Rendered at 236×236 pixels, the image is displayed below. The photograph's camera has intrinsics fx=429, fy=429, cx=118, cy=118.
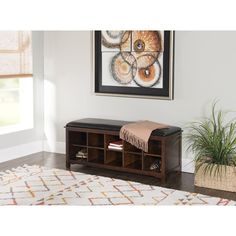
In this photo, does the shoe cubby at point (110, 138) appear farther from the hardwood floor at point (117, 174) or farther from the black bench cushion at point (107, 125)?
the hardwood floor at point (117, 174)

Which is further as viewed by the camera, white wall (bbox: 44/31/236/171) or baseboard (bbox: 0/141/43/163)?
baseboard (bbox: 0/141/43/163)

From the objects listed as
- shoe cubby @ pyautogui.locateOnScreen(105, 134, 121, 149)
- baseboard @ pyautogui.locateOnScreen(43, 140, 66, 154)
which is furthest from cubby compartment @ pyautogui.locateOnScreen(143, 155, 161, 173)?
baseboard @ pyautogui.locateOnScreen(43, 140, 66, 154)

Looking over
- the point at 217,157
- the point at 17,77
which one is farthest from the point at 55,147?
the point at 217,157

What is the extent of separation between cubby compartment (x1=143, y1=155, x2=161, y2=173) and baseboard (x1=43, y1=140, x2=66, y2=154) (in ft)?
4.99

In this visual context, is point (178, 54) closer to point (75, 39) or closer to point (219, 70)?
point (219, 70)

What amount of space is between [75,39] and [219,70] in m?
1.94

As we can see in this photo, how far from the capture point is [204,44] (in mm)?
4574

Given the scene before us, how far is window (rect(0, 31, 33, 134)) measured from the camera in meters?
5.21

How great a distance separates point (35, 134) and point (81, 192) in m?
2.01

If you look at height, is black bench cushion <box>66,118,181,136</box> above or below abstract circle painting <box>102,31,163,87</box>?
below

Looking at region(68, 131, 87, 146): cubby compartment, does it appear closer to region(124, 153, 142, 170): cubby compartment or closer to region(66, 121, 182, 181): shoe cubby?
region(66, 121, 182, 181): shoe cubby

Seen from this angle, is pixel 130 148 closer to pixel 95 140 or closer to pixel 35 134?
pixel 95 140

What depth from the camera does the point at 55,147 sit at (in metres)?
5.84

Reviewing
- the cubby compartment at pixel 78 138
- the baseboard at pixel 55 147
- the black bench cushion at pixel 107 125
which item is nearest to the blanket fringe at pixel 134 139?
the black bench cushion at pixel 107 125
